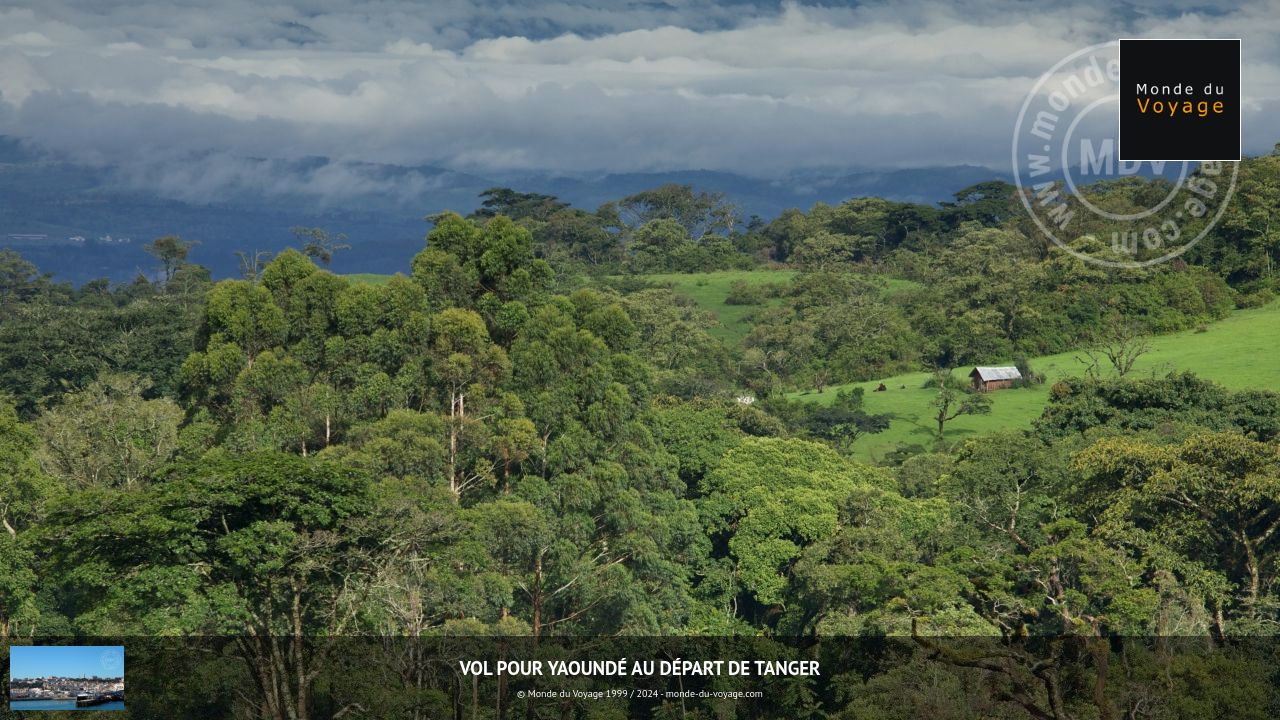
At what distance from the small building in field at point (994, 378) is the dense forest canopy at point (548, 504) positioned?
1185 cm

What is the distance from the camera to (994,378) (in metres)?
58.5

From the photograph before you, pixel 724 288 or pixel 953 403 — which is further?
pixel 724 288

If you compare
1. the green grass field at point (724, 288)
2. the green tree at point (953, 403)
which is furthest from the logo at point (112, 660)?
the green grass field at point (724, 288)

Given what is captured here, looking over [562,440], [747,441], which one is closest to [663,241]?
[747,441]

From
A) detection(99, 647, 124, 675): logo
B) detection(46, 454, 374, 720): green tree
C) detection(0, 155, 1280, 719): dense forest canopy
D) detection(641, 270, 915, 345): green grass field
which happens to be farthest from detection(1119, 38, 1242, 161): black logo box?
detection(641, 270, 915, 345): green grass field

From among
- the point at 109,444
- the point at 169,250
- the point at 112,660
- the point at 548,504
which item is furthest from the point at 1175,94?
the point at 169,250

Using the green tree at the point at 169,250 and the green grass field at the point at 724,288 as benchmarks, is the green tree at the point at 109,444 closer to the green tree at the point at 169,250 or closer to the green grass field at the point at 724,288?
the green grass field at the point at 724,288

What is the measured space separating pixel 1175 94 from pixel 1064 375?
54.3 feet

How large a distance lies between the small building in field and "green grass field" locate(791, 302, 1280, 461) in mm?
503

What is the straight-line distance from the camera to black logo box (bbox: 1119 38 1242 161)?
40.5 metres

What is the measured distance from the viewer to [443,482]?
97.5 feet

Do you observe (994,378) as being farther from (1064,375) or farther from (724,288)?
(724,288)

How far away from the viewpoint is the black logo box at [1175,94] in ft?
133

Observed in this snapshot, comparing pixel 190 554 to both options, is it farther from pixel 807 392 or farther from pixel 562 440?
pixel 807 392
